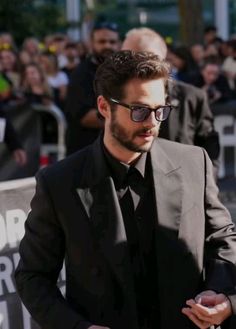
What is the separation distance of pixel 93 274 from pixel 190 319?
0.35 m

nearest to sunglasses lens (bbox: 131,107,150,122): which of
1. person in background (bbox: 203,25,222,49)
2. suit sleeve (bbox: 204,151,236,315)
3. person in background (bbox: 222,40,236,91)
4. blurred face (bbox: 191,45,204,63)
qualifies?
suit sleeve (bbox: 204,151,236,315)

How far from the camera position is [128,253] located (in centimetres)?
342

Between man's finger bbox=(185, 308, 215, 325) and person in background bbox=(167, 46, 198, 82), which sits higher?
man's finger bbox=(185, 308, 215, 325)

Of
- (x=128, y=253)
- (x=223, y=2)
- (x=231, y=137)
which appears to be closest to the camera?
(x=128, y=253)

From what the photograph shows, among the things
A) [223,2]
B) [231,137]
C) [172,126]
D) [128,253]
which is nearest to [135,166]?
[128,253]

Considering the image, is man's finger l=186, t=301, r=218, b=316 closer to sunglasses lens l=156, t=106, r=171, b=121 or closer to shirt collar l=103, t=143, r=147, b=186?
shirt collar l=103, t=143, r=147, b=186

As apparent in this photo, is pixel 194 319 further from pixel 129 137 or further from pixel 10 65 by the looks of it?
pixel 10 65

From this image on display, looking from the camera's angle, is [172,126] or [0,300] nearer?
[0,300]

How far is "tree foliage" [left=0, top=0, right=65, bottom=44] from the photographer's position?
2759 centimetres

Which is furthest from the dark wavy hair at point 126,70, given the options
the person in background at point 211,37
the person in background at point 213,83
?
the person in background at point 211,37

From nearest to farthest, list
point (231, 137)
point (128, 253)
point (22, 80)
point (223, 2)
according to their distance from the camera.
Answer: point (128, 253) → point (231, 137) → point (22, 80) → point (223, 2)

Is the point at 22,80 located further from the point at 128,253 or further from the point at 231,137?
the point at 128,253

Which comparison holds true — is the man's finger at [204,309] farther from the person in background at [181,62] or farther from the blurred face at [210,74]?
the person in background at [181,62]

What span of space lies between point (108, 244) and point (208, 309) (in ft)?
1.28
